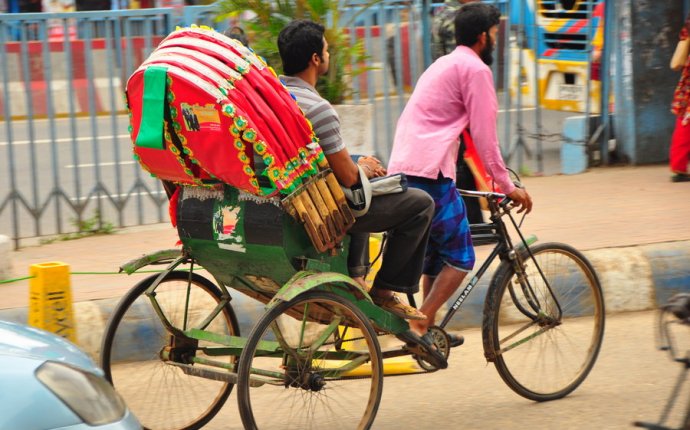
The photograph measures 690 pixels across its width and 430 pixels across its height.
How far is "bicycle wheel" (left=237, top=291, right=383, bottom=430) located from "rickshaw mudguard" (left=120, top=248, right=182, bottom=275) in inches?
20.8

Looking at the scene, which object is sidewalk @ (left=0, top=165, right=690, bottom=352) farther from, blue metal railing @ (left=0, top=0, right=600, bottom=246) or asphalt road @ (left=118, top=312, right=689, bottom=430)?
asphalt road @ (left=118, top=312, right=689, bottom=430)

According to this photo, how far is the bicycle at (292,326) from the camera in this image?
423 cm

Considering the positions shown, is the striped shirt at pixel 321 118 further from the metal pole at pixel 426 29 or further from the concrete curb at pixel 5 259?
the metal pole at pixel 426 29

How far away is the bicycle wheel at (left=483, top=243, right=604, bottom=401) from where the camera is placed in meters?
5.05

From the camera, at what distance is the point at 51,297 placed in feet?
17.2

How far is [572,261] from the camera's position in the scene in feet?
17.1

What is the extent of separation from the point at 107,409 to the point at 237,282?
51.2 inches

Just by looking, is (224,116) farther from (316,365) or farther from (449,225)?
(449,225)

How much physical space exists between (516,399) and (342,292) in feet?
4.13

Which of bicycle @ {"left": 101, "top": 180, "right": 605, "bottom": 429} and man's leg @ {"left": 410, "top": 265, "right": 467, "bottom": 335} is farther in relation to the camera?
man's leg @ {"left": 410, "top": 265, "right": 467, "bottom": 335}

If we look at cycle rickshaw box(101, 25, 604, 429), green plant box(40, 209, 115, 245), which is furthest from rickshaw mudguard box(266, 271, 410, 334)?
green plant box(40, 209, 115, 245)

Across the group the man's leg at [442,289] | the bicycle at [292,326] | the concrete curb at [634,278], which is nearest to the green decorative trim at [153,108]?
the bicycle at [292,326]

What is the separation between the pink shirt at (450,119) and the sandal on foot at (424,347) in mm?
736

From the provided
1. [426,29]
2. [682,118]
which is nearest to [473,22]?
[426,29]
